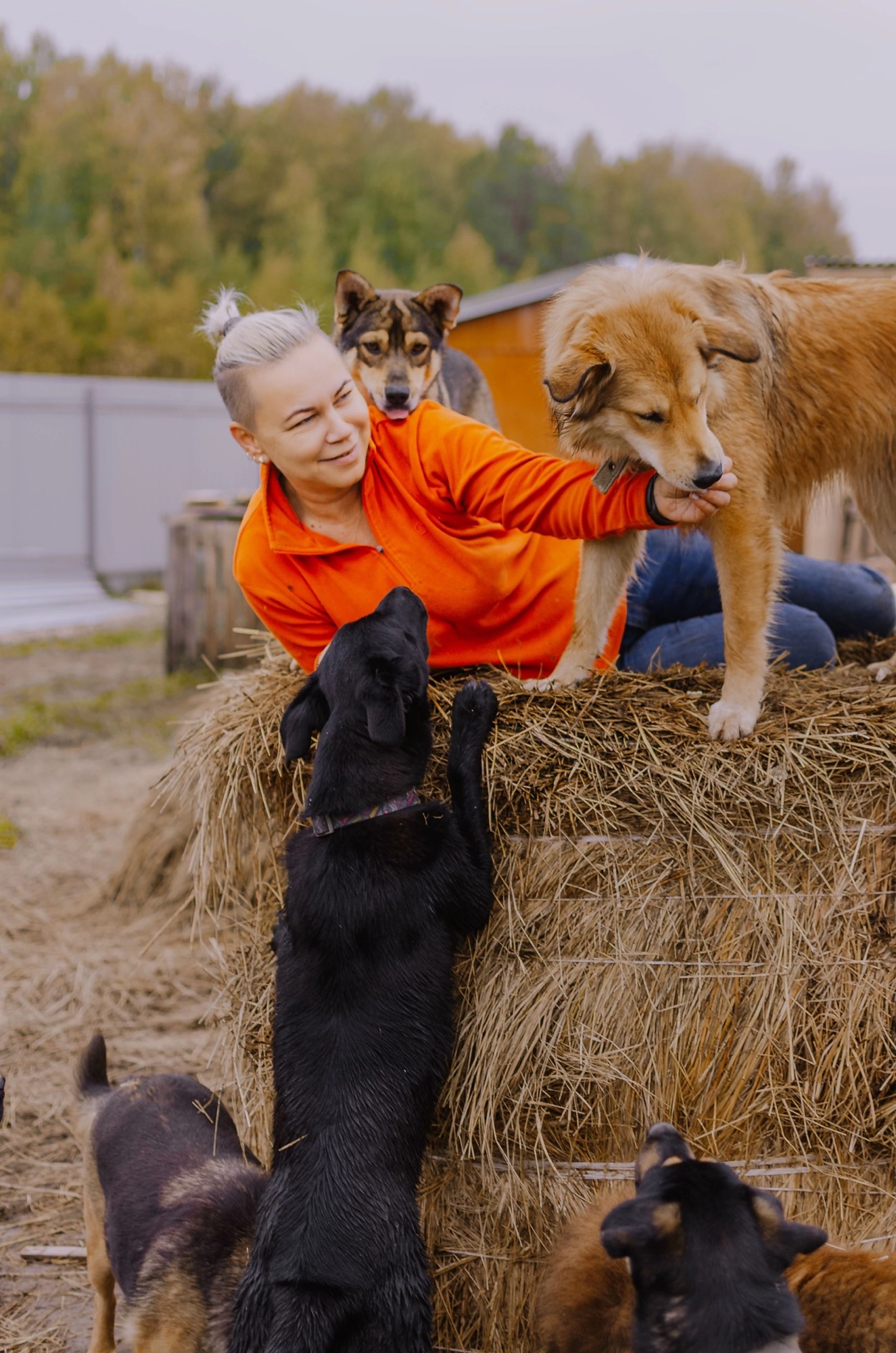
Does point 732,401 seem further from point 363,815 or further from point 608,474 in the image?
point 363,815

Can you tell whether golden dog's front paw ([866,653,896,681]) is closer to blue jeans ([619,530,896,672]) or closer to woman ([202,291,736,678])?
blue jeans ([619,530,896,672])

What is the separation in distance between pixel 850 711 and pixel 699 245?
181 feet

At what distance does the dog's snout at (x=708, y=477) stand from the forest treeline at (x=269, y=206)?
34.8 metres

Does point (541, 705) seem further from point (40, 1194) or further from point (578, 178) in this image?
point (578, 178)

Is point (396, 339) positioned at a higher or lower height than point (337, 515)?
higher

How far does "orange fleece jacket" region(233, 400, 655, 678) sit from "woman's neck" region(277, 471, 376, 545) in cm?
4

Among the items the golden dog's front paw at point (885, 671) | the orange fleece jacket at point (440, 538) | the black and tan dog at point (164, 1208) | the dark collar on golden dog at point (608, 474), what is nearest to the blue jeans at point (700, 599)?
the golden dog's front paw at point (885, 671)

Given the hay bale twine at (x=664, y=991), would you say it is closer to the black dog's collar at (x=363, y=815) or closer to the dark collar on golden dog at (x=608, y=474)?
the black dog's collar at (x=363, y=815)

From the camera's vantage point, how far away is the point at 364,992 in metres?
2.58

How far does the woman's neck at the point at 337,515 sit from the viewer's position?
319 cm

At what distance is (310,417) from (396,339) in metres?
1.79

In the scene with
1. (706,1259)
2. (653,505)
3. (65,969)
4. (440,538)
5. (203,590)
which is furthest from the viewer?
(203,590)

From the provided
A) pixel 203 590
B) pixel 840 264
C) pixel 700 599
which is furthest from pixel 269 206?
pixel 700 599

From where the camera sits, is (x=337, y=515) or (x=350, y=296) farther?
(x=350, y=296)
